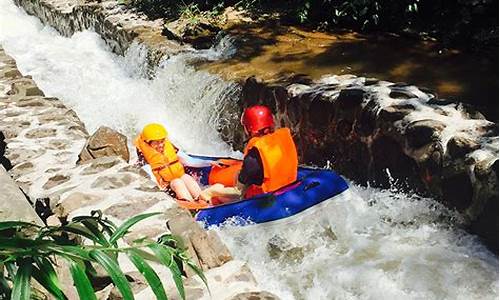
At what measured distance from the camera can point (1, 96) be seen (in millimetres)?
6684

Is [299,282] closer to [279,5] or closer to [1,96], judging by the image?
[1,96]

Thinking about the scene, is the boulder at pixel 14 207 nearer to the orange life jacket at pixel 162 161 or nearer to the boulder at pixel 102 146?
the boulder at pixel 102 146

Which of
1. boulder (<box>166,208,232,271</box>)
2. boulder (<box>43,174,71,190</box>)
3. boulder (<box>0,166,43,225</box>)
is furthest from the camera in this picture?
boulder (<box>43,174,71,190</box>)

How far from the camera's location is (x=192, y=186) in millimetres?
5125

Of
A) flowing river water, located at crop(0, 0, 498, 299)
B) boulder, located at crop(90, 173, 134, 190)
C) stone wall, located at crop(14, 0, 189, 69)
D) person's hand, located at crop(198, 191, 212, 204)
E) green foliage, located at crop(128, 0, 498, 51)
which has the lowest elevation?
flowing river water, located at crop(0, 0, 498, 299)

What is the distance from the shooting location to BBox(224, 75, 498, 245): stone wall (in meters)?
4.34

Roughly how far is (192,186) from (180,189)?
134mm

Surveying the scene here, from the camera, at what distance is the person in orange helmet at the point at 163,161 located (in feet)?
16.8

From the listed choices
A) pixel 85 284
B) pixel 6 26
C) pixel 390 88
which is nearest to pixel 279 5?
pixel 390 88

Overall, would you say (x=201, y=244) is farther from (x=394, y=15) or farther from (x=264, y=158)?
(x=394, y=15)

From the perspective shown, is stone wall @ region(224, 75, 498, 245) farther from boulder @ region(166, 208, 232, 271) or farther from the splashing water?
boulder @ region(166, 208, 232, 271)

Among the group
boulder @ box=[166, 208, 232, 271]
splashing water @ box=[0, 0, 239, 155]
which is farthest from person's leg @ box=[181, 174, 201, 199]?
splashing water @ box=[0, 0, 239, 155]

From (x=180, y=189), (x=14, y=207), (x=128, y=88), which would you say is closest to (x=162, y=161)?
(x=180, y=189)

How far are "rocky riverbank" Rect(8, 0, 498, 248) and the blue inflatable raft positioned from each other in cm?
73
